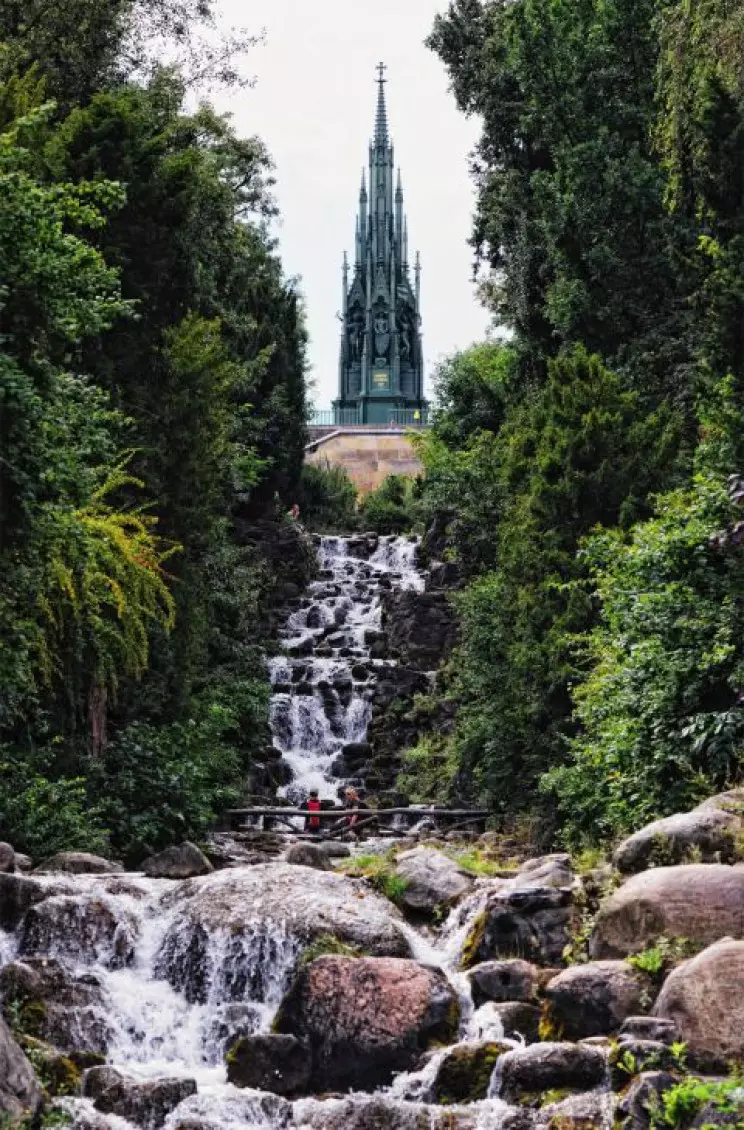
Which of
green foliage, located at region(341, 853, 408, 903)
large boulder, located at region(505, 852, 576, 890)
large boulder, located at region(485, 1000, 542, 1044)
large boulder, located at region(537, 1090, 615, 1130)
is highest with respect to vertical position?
large boulder, located at region(505, 852, 576, 890)

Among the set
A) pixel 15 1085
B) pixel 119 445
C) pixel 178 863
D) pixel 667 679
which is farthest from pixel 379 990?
pixel 119 445

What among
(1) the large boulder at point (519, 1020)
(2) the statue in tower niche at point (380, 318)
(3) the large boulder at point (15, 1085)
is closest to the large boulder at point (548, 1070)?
(1) the large boulder at point (519, 1020)

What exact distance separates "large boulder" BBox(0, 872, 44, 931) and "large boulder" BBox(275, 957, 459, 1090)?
337 cm

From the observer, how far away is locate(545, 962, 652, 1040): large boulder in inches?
506

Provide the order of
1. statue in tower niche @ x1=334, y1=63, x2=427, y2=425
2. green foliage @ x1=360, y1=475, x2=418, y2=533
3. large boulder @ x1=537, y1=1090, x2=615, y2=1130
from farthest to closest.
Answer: statue in tower niche @ x1=334, y1=63, x2=427, y2=425 → green foliage @ x1=360, y1=475, x2=418, y2=533 → large boulder @ x1=537, y1=1090, x2=615, y2=1130

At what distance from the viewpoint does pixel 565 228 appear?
32.4m

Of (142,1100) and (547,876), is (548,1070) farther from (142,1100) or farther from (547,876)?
(547,876)

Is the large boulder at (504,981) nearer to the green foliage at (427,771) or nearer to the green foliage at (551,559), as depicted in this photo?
the green foliage at (551,559)

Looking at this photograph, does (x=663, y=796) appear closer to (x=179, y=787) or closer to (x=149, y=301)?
(x=179, y=787)

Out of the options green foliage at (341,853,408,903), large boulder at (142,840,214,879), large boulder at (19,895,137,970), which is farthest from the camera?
large boulder at (142,840,214,879)

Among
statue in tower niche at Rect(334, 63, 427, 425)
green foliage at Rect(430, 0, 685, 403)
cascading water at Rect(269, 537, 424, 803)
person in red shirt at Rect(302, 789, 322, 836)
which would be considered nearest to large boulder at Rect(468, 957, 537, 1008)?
person in red shirt at Rect(302, 789, 322, 836)

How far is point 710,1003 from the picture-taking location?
465 inches

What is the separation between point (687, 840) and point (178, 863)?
7825 mm

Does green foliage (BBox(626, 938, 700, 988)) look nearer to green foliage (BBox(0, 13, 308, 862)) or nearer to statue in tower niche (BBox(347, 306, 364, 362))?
green foliage (BBox(0, 13, 308, 862))
